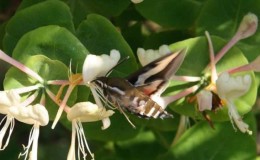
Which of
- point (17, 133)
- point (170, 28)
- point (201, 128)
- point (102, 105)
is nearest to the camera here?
point (102, 105)

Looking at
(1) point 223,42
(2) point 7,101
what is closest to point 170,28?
(1) point 223,42

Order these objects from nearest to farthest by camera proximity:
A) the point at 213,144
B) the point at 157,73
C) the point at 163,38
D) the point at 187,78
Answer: the point at 157,73 < the point at 187,78 < the point at 213,144 < the point at 163,38

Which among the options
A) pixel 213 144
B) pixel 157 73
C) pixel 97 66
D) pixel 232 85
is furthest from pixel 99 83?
pixel 213 144

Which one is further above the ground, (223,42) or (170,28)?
(223,42)

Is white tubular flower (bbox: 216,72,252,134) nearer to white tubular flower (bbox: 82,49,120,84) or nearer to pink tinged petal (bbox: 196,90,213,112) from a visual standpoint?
pink tinged petal (bbox: 196,90,213,112)

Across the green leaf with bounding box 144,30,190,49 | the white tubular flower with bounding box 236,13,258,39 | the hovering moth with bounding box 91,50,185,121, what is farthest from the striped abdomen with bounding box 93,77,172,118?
the green leaf with bounding box 144,30,190,49

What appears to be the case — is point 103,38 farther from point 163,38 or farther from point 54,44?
point 163,38

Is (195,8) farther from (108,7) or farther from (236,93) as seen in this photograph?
(236,93)

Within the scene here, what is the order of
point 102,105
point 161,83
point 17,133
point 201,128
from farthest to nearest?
1. point 17,133
2. point 201,128
3. point 102,105
4. point 161,83
